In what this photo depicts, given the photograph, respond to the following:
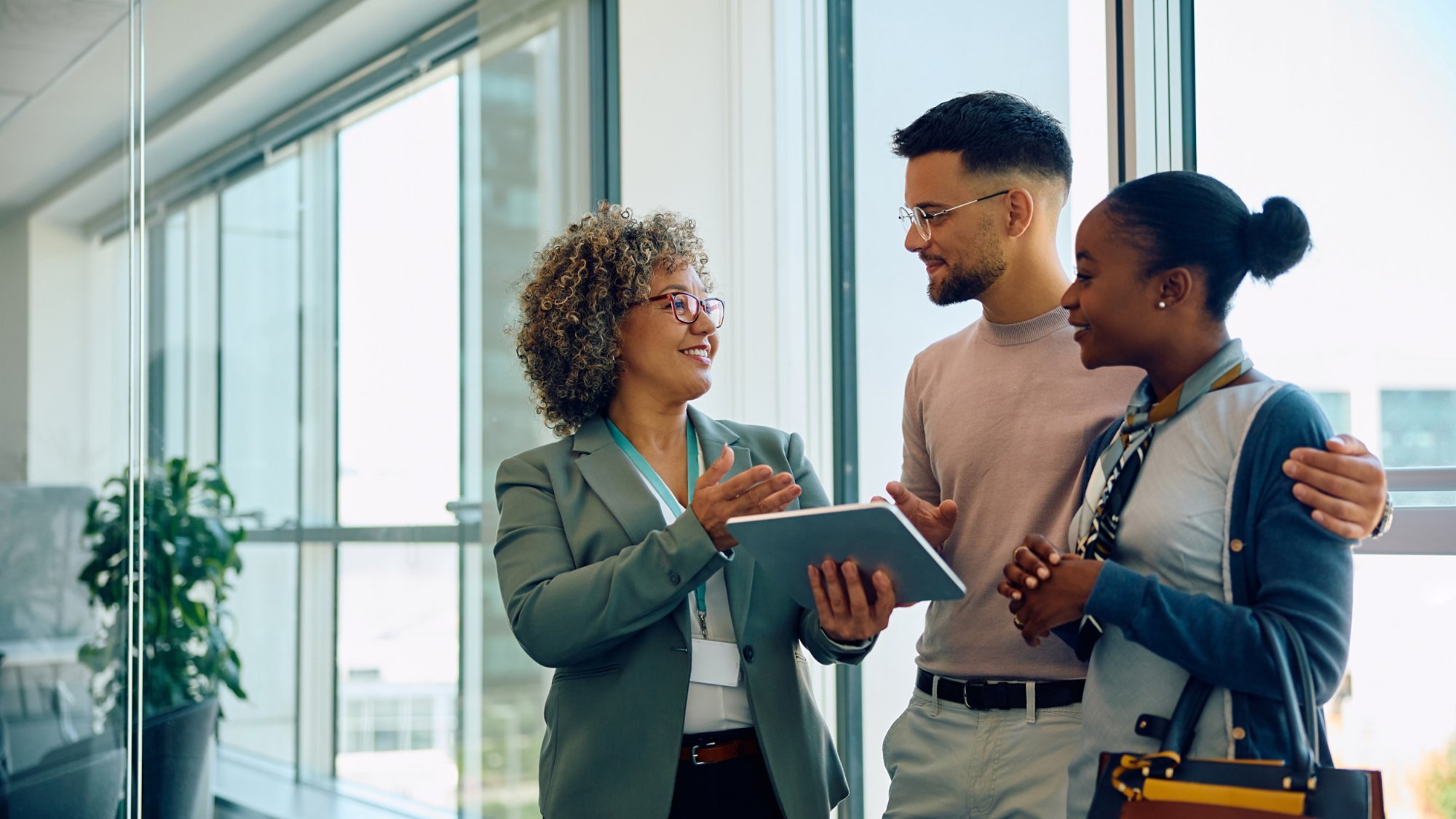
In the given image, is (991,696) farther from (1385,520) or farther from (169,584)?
(169,584)

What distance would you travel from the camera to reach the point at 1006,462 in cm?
177

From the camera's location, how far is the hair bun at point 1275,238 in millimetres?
1446

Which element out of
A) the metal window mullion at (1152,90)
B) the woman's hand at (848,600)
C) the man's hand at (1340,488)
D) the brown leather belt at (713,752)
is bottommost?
the brown leather belt at (713,752)

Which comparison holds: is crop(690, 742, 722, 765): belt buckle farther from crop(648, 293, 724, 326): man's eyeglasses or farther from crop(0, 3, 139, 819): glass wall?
crop(0, 3, 139, 819): glass wall

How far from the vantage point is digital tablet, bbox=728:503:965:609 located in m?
1.43

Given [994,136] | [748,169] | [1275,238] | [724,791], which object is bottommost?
[724,791]

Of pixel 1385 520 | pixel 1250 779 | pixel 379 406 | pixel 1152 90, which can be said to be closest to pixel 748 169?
pixel 379 406

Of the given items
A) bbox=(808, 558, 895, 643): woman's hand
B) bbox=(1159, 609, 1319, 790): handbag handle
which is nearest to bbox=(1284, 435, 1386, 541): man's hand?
bbox=(1159, 609, 1319, 790): handbag handle

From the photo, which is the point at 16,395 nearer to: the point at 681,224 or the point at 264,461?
the point at 264,461

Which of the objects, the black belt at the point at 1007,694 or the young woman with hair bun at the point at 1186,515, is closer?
the young woman with hair bun at the point at 1186,515

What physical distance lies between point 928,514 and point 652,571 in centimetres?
42

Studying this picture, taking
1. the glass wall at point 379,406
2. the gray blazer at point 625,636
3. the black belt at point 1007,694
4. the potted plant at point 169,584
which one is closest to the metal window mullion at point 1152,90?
the gray blazer at point 625,636

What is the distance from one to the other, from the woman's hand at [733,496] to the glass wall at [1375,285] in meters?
1.15

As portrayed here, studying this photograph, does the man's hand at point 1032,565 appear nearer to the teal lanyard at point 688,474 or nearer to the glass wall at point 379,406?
the teal lanyard at point 688,474
